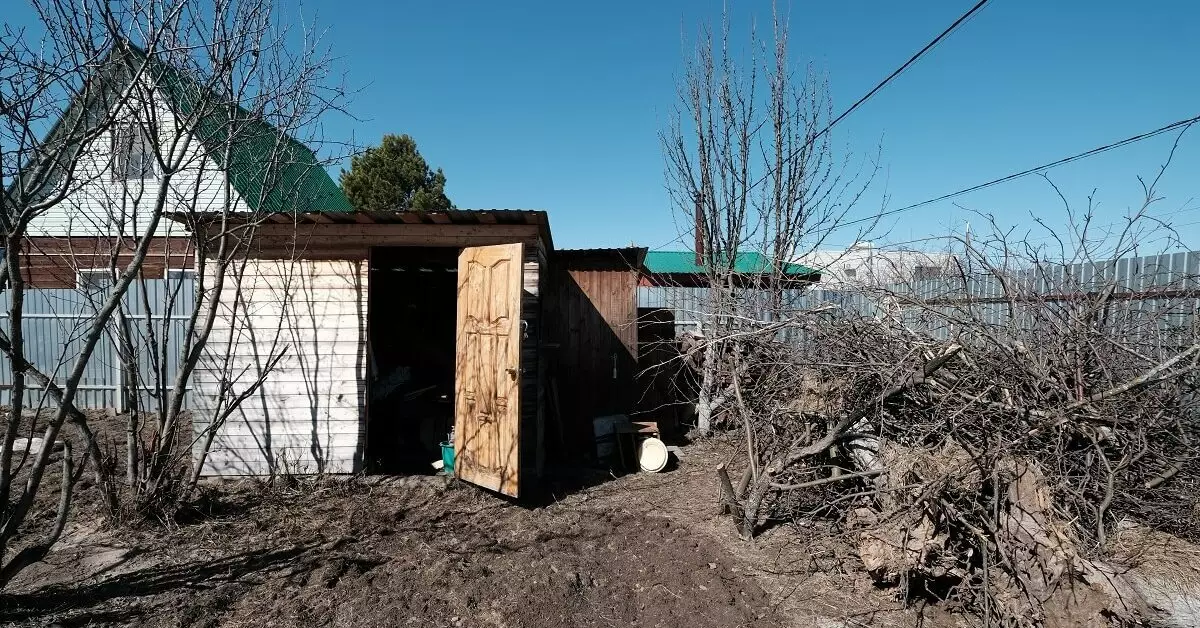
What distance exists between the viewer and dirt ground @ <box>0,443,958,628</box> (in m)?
3.40

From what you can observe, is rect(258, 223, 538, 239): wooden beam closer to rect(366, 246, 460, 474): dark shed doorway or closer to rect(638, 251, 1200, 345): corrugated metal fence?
rect(366, 246, 460, 474): dark shed doorway

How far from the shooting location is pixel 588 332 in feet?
25.0

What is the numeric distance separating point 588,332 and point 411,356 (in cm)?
317

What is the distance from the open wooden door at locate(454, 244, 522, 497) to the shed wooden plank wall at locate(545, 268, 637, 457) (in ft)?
7.09

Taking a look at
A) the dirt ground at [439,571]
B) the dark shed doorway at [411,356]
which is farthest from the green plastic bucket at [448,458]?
the dirt ground at [439,571]

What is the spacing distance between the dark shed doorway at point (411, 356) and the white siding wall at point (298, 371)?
30.4 inches

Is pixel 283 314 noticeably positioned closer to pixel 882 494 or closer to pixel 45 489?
pixel 45 489

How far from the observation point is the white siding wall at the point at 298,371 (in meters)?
5.65

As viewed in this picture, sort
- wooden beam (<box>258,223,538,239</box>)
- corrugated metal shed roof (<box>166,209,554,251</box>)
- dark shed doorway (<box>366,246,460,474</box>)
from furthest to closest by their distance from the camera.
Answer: dark shed doorway (<box>366,246,460,474</box>) < wooden beam (<box>258,223,538,239</box>) < corrugated metal shed roof (<box>166,209,554,251</box>)

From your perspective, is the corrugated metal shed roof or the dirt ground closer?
the dirt ground

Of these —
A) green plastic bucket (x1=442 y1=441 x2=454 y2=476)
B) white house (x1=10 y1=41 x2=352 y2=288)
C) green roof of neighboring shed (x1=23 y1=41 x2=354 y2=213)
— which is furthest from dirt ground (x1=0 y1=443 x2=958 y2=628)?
green roof of neighboring shed (x1=23 y1=41 x2=354 y2=213)

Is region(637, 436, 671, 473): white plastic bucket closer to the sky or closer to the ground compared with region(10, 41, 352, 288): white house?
closer to the ground

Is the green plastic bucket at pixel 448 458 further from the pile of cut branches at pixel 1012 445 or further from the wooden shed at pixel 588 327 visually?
the pile of cut branches at pixel 1012 445

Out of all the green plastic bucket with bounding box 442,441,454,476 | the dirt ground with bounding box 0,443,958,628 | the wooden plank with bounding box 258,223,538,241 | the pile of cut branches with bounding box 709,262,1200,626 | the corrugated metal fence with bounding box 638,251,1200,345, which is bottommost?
the dirt ground with bounding box 0,443,958,628
